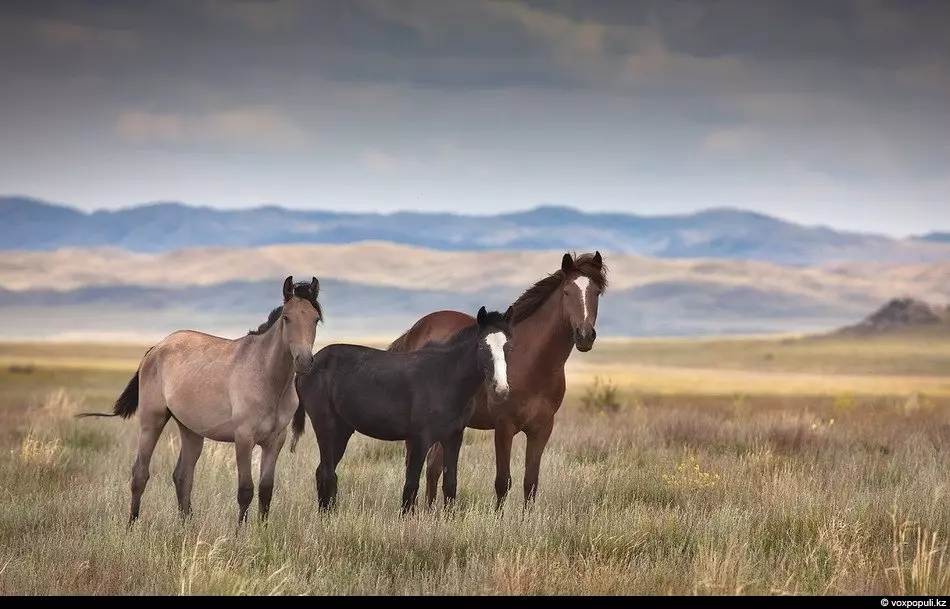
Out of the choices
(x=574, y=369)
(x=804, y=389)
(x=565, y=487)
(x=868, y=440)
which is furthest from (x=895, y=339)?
(x=565, y=487)

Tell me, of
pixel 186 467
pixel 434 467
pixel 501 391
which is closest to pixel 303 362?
pixel 501 391

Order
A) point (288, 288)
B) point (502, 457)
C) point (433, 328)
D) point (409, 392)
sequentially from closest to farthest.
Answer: point (288, 288) < point (409, 392) < point (502, 457) < point (433, 328)

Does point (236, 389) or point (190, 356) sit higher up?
point (190, 356)

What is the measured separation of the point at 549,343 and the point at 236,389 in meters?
2.94

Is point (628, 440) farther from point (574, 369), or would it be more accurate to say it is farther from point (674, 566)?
point (574, 369)

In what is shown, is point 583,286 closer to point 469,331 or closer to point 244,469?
point 469,331

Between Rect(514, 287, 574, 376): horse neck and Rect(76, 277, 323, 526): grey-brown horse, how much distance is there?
2273 millimetres

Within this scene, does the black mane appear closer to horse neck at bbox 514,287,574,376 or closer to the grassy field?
horse neck at bbox 514,287,574,376

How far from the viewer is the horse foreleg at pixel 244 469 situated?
9055 millimetres

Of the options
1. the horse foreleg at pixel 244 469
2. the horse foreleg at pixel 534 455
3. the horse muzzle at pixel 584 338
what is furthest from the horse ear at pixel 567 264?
the horse foreleg at pixel 244 469

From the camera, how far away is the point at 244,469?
30.0ft

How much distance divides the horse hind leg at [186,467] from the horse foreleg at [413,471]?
1975 mm

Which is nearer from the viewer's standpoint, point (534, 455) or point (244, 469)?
point (244, 469)

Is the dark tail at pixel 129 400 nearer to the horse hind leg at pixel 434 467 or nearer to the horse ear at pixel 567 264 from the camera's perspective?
the horse hind leg at pixel 434 467
